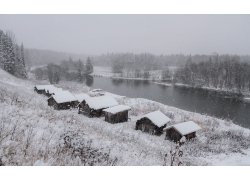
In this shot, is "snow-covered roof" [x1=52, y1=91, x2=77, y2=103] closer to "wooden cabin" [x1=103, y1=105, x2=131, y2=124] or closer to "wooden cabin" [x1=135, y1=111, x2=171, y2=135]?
"wooden cabin" [x1=103, y1=105, x2=131, y2=124]

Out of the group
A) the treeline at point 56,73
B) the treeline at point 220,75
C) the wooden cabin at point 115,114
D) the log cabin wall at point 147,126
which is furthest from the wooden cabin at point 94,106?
the treeline at point 220,75

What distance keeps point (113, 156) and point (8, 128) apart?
3.32 m

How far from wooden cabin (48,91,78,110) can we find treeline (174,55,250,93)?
49799 millimetres

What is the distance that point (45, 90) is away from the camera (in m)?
35.6

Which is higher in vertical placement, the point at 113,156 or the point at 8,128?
the point at 8,128

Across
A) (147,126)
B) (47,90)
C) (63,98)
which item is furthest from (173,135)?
(47,90)

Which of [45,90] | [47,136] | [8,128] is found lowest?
[45,90]

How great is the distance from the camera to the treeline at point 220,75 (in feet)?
166

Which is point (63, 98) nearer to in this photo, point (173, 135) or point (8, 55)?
point (173, 135)

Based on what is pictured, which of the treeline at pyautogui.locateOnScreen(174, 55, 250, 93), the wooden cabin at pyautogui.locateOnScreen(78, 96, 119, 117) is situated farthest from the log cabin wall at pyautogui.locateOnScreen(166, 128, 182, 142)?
the treeline at pyautogui.locateOnScreen(174, 55, 250, 93)

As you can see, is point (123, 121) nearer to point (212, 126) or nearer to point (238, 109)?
point (212, 126)

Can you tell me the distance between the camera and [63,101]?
85.6 feet

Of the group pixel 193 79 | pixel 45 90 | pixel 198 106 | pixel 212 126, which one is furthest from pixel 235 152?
pixel 193 79

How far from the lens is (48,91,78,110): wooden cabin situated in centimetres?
2573
